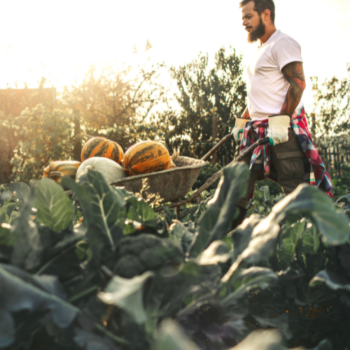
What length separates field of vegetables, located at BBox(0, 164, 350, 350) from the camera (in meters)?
0.38

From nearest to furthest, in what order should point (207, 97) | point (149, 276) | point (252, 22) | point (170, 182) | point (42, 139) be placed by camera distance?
point (149, 276) < point (170, 182) < point (252, 22) < point (42, 139) < point (207, 97)

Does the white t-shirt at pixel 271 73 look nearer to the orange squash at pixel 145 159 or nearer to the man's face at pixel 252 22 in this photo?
the man's face at pixel 252 22

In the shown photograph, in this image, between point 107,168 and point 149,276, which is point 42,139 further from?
point 149,276

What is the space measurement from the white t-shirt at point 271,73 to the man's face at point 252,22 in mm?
148

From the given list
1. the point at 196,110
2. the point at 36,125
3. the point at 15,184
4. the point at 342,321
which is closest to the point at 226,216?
the point at 342,321

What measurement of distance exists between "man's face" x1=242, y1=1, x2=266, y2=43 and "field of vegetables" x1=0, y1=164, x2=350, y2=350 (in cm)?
320

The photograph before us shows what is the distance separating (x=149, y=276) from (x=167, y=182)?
9.00 ft

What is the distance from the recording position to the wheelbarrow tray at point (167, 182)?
9.33ft

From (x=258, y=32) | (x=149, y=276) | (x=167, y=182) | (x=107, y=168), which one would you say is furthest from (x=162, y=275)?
(x=258, y=32)

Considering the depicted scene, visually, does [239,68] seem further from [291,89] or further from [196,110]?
[291,89]

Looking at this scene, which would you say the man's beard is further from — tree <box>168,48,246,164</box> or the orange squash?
tree <box>168,48,246,164</box>

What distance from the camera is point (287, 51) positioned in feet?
9.93

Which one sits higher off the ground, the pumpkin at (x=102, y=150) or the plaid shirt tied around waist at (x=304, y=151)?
the pumpkin at (x=102, y=150)

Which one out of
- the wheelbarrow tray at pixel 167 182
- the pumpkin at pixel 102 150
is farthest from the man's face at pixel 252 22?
the pumpkin at pixel 102 150
